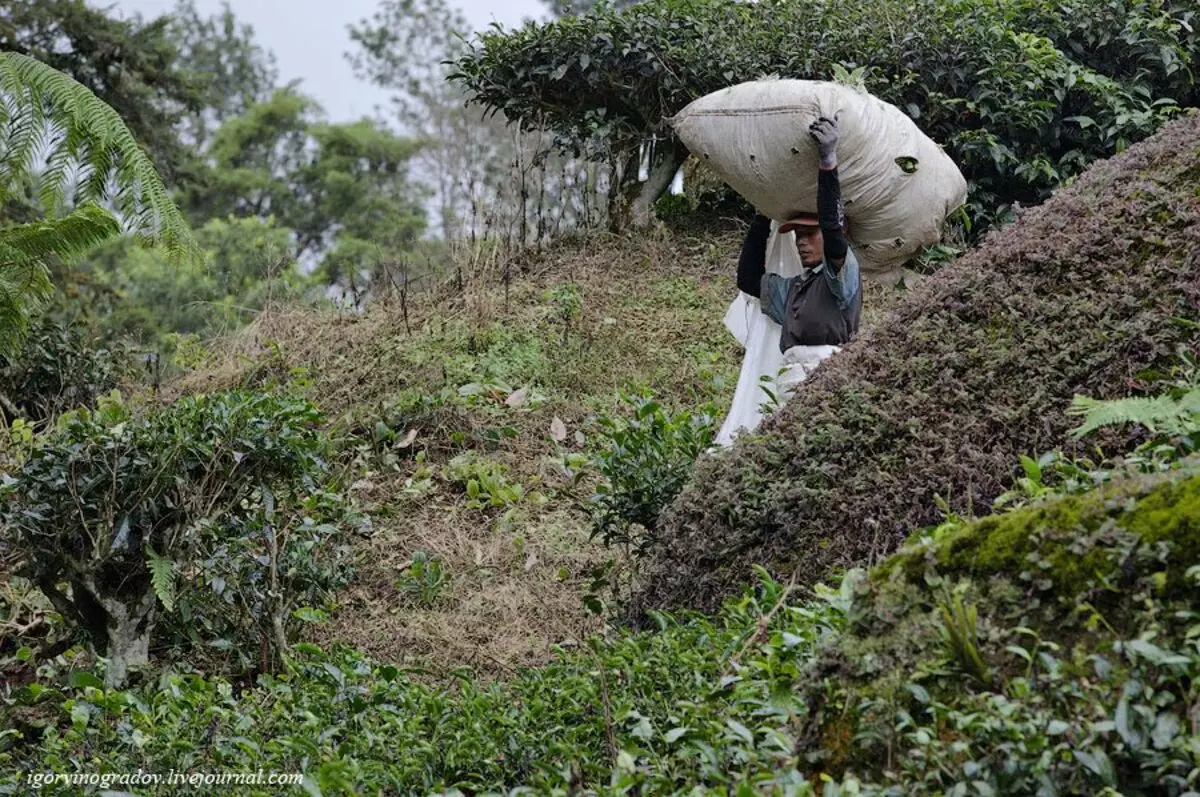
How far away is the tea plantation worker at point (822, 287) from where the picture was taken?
20.1ft

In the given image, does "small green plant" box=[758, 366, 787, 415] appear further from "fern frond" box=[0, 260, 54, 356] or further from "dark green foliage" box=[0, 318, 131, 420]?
"dark green foliage" box=[0, 318, 131, 420]

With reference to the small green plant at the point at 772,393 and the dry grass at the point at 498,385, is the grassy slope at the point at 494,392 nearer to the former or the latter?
the dry grass at the point at 498,385

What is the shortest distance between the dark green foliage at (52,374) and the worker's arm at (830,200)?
18.1ft

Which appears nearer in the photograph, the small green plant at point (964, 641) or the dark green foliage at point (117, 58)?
the small green plant at point (964, 641)

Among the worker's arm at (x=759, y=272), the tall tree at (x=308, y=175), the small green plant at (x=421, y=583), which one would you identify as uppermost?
the worker's arm at (x=759, y=272)

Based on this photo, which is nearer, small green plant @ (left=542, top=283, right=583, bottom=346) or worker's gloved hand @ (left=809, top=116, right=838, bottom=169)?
→ worker's gloved hand @ (left=809, top=116, right=838, bottom=169)

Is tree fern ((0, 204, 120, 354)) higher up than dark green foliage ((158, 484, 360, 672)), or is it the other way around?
tree fern ((0, 204, 120, 354))

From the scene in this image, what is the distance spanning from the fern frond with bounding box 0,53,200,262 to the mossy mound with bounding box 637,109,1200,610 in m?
3.13

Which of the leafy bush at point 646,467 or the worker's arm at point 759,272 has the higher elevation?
the worker's arm at point 759,272

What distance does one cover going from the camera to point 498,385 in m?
9.09

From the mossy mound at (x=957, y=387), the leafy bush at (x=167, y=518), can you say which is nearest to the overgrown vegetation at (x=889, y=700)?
the mossy mound at (x=957, y=387)

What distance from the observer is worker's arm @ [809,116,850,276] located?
6.09m

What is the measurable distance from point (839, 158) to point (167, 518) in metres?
3.25

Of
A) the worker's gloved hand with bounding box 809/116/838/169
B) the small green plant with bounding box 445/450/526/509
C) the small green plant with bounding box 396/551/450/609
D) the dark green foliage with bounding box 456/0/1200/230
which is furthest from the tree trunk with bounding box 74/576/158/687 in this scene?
the dark green foliage with bounding box 456/0/1200/230
